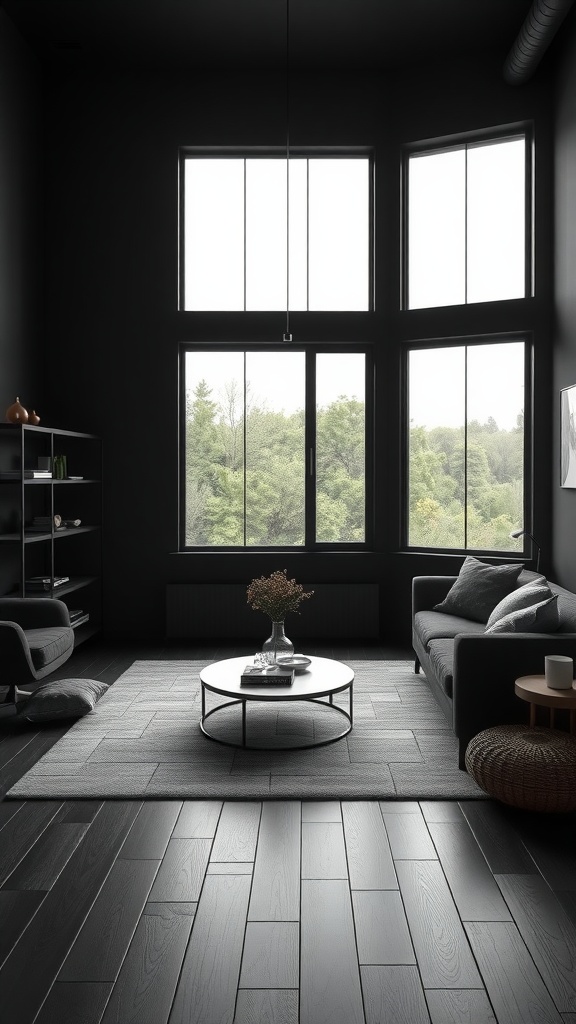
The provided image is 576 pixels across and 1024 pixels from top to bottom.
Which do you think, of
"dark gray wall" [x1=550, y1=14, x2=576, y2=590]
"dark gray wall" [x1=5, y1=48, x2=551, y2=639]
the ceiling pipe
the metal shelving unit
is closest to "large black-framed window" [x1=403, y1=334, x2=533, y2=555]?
"dark gray wall" [x1=5, y1=48, x2=551, y2=639]

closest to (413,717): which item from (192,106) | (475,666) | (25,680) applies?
(475,666)

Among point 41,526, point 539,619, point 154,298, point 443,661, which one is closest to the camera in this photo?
point 539,619

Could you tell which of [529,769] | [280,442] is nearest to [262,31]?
[280,442]

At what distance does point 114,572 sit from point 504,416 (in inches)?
146

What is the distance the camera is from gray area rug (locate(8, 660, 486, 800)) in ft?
11.9

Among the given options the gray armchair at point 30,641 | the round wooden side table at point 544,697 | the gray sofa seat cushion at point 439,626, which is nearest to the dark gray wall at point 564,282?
the gray sofa seat cushion at point 439,626

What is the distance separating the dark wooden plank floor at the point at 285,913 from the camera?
217cm

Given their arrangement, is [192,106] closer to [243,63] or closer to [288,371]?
[243,63]

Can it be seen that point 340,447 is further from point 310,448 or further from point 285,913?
point 285,913

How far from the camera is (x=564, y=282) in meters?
6.17

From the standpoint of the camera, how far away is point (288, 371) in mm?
7246

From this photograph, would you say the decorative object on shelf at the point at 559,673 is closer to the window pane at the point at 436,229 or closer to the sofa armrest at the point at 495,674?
the sofa armrest at the point at 495,674

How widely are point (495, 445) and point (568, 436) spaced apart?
83cm

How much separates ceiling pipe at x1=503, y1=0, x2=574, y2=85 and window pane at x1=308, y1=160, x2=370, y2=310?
1433mm
